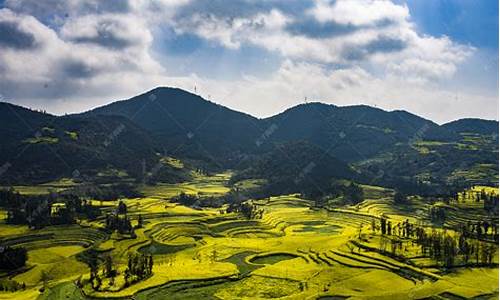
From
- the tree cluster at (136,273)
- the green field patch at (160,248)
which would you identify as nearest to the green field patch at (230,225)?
the green field patch at (160,248)

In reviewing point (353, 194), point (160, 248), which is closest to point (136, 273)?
point (160, 248)

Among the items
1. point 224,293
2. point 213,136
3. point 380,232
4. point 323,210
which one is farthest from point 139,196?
point 213,136

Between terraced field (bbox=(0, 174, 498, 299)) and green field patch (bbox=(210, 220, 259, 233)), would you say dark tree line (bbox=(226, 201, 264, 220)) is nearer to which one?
terraced field (bbox=(0, 174, 498, 299))

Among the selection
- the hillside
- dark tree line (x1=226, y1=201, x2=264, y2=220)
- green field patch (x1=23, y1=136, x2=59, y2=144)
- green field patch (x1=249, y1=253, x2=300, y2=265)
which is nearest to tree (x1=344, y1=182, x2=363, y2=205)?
dark tree line (x1=226, y1=201, x2=264, y2=220)

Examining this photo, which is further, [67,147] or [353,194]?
[67,147]

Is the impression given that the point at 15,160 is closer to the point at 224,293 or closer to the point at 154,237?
the point at 154,237

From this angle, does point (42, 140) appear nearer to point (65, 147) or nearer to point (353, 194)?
point (65, 147)

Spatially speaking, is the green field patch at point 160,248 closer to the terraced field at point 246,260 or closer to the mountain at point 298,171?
the terraced field at point 246,260
